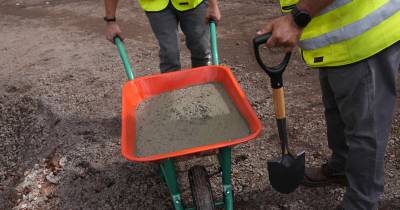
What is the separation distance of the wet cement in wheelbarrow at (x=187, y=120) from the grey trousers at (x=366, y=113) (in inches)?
20.4

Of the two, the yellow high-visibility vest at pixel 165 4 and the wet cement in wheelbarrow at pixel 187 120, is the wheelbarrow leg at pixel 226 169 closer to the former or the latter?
the wet cement in wheelbarrow at pixel 187 120

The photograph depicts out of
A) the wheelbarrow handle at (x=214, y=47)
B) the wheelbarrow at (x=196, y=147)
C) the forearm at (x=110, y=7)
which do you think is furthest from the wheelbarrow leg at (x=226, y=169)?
the forearm at (x=110, y=7)

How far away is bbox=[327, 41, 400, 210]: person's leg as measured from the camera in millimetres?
1834

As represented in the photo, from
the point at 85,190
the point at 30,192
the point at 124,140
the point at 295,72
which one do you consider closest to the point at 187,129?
the point at 124,140

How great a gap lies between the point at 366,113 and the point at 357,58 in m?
0.27

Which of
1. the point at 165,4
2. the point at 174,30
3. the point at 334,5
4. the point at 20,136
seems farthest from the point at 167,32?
the point at 20,136

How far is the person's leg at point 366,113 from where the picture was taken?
183cm

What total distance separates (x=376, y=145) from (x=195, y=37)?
59.7 inches

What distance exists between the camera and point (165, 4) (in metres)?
2.86

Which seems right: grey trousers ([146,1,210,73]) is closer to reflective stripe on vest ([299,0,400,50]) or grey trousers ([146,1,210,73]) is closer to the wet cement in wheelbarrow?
the wet cement in wheelbarrow

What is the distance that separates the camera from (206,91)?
8.55 feet

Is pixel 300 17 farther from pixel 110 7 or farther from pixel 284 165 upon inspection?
pixel 110 7

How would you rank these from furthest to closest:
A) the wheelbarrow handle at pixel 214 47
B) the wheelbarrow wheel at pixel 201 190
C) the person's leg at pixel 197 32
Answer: the person's leg at pixel 197 32, the wheelbarrow handle at pixel 214 47, the wheelbarrow wheel at pixel 201 190

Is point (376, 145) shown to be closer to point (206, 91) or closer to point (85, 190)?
point (206, 91)
